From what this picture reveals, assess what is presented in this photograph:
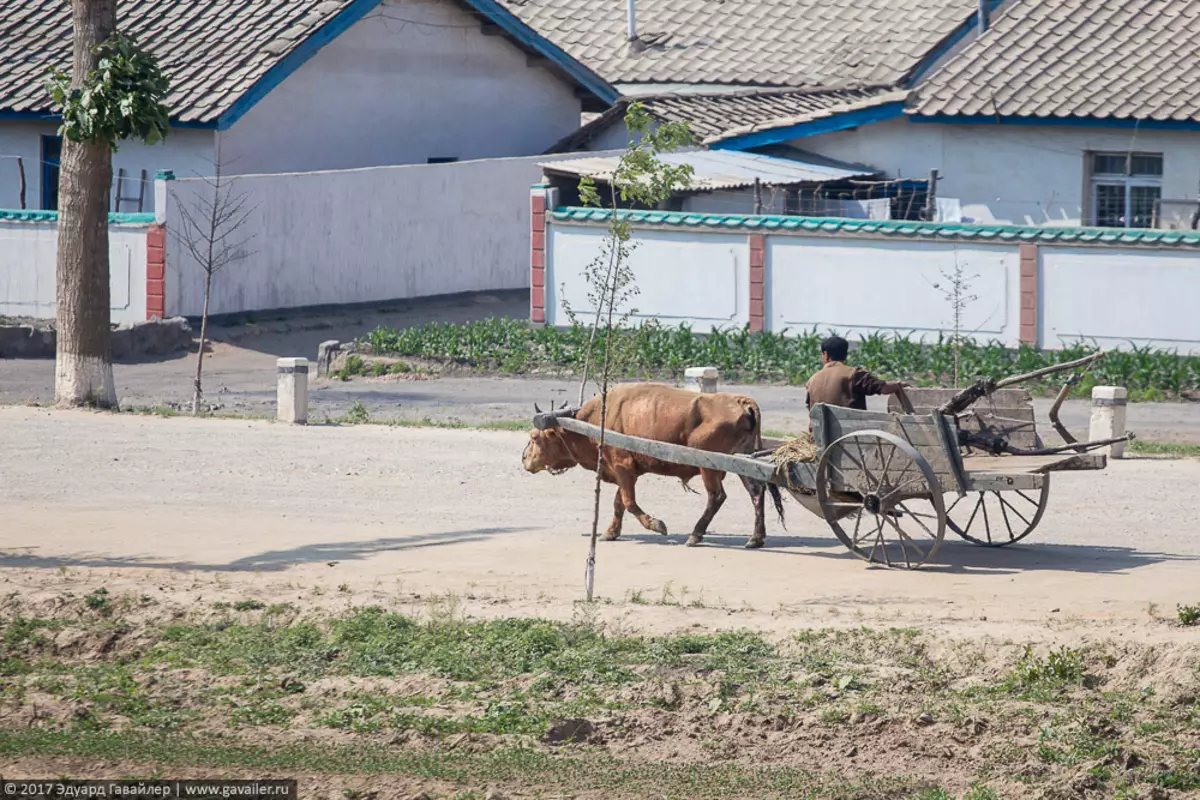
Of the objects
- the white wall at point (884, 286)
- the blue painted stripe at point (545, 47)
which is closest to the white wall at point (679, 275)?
the white wall at point (884, 286)

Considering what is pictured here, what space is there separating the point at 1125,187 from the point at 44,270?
16.5 m

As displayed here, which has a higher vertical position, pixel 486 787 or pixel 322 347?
pixel 322 347

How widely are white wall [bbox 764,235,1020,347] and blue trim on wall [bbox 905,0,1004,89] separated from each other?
11301 millimetres

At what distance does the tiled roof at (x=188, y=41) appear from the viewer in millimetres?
27719

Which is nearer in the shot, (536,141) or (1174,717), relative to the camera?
(1174,717)

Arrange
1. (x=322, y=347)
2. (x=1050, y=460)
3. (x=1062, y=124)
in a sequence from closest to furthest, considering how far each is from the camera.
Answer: (x=1050, y=460) → (x=322, y=347) → (x=1062, y=124)

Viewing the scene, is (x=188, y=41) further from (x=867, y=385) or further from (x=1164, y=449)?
(x=867, y=385)

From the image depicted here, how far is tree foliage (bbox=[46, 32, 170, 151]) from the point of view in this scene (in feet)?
61.1

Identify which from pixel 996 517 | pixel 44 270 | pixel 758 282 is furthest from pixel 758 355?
pixel 44 270

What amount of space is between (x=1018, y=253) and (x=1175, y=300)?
6.35ft

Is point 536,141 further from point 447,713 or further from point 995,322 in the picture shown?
point 447,713

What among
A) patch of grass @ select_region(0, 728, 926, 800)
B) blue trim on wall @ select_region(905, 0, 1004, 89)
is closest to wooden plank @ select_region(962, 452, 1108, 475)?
patch of grass @ select_region(0, 728, 926, 800)

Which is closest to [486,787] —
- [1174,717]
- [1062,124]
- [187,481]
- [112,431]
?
[1174,717]

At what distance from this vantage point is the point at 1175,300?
70.0 ft
